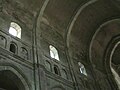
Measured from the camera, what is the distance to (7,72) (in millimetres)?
10086

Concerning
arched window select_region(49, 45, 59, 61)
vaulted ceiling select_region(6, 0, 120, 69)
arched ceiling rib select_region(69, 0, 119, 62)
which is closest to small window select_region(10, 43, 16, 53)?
vaulted ceiling select_region(6, 0, 120, 69)

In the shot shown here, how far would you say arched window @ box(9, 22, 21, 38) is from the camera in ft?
42.3

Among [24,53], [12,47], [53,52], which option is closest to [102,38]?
[53,52]

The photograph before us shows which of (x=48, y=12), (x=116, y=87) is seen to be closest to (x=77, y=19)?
(x=48, y=12)

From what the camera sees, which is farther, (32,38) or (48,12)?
(48,12)

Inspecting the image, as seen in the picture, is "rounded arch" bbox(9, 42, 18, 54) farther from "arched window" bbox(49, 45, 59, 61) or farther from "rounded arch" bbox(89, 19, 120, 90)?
"rounded arch" bbox(89, 19, 120, 90)

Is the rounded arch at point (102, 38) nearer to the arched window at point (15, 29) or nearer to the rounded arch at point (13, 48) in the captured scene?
the arched window at point (15, 29)

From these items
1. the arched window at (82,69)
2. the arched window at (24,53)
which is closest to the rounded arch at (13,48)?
the arched window at (24,53)

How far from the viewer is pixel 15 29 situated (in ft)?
43.8

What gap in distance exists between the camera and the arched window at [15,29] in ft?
42.3

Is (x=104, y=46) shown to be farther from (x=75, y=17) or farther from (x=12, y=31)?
(x=12, y=31)

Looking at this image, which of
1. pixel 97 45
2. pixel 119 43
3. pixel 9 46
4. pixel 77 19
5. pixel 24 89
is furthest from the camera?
pixel 119 43

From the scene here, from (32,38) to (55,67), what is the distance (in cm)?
258

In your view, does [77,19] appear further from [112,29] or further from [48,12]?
[112,29]
